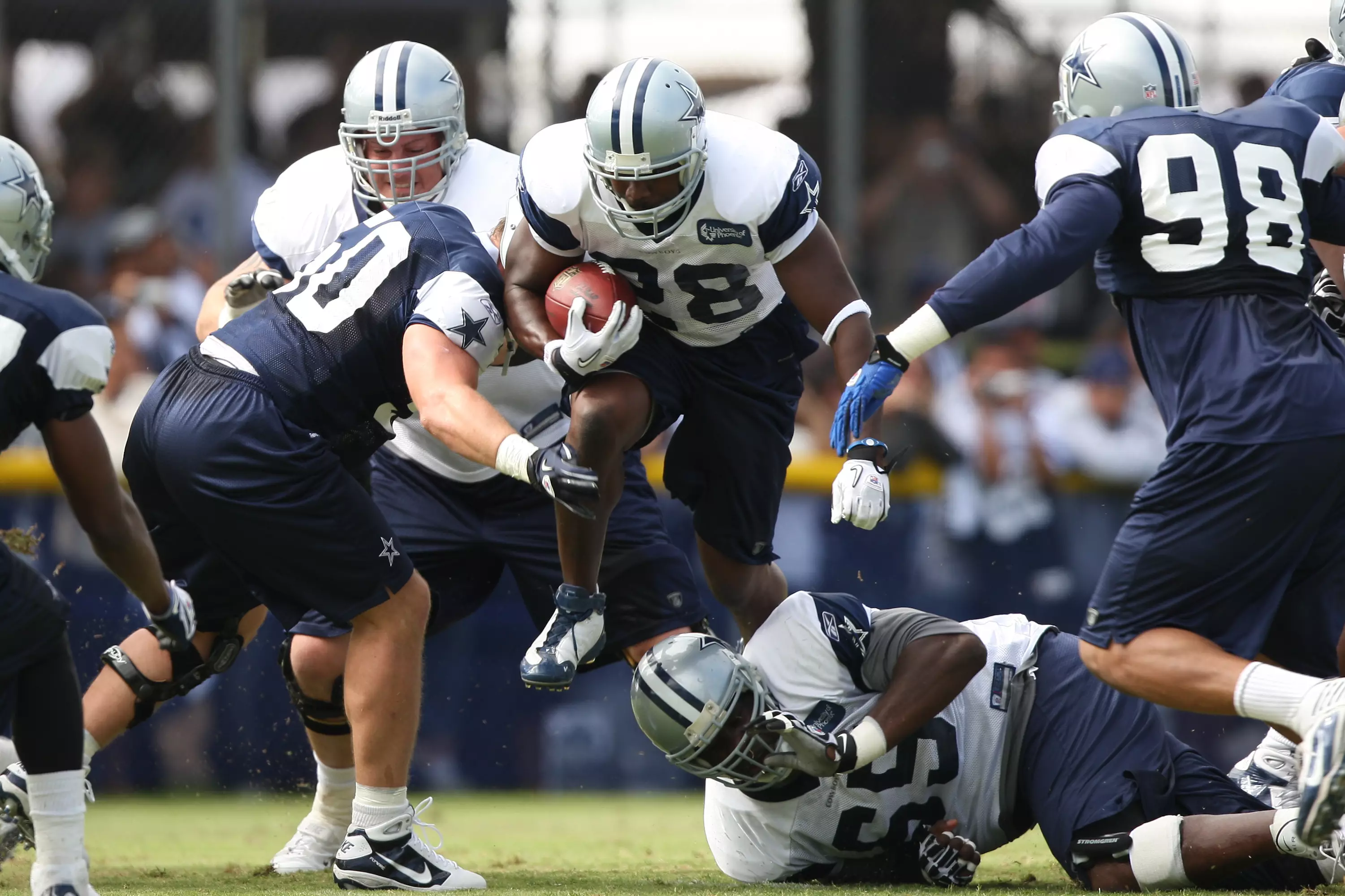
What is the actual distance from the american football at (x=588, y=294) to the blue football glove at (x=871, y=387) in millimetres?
787

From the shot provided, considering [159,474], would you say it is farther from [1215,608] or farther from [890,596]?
[890,596]

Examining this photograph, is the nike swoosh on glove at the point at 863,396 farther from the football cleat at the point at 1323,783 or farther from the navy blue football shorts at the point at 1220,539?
the football cleat at the point at 1323,783

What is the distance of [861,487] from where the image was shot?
4176mm

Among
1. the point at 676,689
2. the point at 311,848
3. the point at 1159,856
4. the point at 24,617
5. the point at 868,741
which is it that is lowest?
the point at 311,848

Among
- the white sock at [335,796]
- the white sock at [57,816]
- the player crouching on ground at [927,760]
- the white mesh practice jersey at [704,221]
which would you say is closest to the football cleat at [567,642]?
the player crouching on ground at [927,760]

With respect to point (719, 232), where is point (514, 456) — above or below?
below

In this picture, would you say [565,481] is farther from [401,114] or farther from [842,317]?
[401,114]

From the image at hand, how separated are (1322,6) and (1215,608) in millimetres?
6288

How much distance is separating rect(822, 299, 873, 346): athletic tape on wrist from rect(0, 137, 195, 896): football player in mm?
1897

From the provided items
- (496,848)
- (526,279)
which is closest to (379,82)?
(526,279)

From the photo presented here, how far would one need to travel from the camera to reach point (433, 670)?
26.5 ft

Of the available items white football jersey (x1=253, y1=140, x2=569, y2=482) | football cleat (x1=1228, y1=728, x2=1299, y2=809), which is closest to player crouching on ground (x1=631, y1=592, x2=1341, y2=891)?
football cleat (x1=1228, y1=728, x2=1299, y2=809)

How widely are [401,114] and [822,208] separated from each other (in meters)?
3.94

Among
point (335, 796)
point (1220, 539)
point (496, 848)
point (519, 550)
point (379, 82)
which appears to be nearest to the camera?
point (1220, 539)
